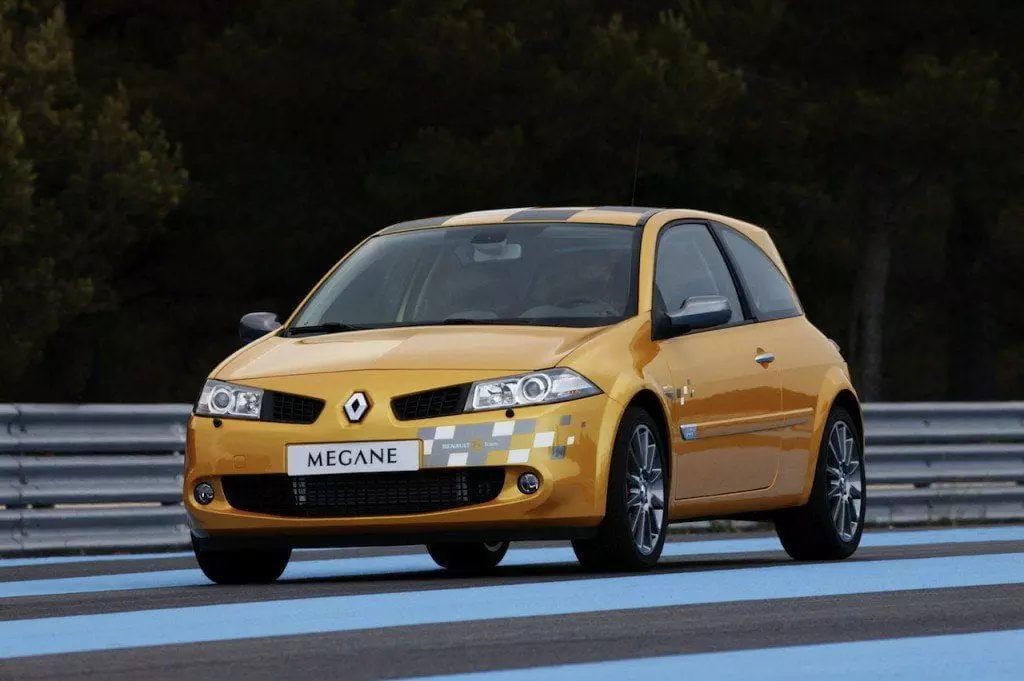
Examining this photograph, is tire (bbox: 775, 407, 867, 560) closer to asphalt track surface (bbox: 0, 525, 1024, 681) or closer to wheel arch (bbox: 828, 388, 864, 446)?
wheel arch (bbox: 828, 388, 864, 446)

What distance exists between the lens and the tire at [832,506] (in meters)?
11.4

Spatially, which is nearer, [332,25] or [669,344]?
[669,344]

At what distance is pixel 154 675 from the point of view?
6445 millimetres

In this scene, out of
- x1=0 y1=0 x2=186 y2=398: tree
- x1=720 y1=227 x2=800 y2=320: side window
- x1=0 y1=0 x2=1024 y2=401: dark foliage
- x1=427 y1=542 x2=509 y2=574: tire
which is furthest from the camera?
x1=0 y1=0 x2=1024 y2=401: dark foliage

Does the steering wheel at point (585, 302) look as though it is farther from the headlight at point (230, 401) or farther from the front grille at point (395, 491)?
the headlight at point (230, 401)

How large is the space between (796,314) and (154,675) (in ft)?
19.7

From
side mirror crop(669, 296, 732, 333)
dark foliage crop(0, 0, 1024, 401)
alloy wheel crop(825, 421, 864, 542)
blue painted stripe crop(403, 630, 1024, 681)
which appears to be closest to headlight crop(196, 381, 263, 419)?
side mirror crop(669, 296, 732, 333)

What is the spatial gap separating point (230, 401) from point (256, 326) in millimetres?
948

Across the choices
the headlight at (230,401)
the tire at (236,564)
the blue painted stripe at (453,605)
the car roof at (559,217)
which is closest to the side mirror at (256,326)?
the car roof at (559,217)

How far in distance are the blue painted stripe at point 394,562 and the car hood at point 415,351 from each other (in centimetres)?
100

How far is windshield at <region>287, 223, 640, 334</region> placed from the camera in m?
10.2

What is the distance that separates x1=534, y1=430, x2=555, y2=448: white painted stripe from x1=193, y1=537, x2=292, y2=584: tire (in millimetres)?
1333

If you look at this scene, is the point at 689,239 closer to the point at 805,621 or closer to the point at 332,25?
the point at 805,621

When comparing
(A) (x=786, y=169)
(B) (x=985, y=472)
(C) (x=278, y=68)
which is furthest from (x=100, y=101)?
(B) (x=985, y=472)
